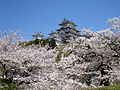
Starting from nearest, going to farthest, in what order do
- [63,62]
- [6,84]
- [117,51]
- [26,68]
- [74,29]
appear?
[6,84] → [26,68] → [63,62] → [117,51] → [74,29]

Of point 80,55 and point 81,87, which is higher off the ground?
point 80,55

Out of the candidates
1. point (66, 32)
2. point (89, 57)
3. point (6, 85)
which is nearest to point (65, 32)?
point (66, 32)

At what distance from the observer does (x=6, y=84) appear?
665 centimetres

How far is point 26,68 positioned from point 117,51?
5.61 meters

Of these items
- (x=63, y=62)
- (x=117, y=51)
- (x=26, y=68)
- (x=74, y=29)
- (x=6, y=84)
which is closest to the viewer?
(x=6, y=84)

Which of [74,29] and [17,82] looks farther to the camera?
[74,29]

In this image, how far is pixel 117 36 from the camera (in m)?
9.75

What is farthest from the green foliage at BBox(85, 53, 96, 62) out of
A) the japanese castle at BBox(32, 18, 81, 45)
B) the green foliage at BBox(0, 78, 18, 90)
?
the japanese castle at BBox(32, 18, 81, 45)

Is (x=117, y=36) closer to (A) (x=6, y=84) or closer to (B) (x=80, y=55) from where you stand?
(B) (x=80, y=55)

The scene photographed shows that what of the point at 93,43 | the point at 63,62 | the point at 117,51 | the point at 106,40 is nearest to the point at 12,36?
the point at 63,62

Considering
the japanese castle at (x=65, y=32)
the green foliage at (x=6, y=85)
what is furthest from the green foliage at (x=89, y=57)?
the japanese castle at (x=65, y=32)

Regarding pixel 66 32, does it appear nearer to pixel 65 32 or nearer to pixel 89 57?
pixel 65 32

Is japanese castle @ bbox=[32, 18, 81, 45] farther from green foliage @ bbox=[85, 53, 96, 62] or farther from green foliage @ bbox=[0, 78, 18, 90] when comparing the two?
green foliage @ bbox=[0, 78, 18, 90]

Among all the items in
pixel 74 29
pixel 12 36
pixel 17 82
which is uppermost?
pixel 74 29
